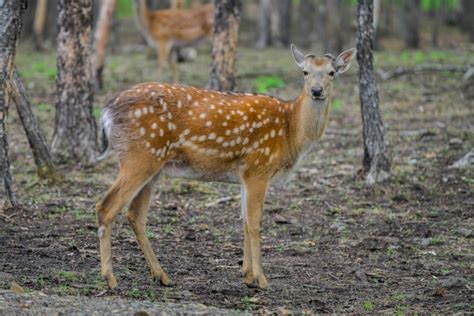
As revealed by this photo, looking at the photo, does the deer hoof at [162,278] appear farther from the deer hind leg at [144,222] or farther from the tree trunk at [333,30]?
the tree trunk at [333,30]

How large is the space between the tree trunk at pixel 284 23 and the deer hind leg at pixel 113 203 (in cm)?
2242

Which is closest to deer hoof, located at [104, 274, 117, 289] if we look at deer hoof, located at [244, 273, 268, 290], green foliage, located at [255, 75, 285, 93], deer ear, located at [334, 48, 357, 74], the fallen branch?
deer hoof, located at [244, 273, 268, 290]

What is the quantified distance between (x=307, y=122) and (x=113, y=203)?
2.00 meters

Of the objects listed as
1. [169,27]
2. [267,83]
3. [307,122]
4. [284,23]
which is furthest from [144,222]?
[284,23]

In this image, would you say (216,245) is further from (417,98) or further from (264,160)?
(417,98)

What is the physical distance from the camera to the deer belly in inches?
312

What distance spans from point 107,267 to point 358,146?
276 inches

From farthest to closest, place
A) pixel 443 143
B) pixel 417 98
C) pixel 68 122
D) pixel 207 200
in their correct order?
1. pixel 417 98
2. pixel 443 143
3. pixel 68 122
4. pixel 207 200

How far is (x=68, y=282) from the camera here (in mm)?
7523

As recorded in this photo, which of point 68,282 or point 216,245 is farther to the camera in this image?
point 216,245

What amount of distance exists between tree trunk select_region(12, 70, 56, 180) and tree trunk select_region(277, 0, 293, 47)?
1896 cm

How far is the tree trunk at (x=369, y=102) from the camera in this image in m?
11.3

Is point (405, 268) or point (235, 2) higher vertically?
point (235, 2)

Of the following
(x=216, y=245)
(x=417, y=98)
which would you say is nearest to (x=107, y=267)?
(x=216, y=245)
